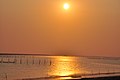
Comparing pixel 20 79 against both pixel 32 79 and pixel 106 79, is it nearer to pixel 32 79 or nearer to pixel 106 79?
pixel 32 79

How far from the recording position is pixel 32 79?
4738 centimetres

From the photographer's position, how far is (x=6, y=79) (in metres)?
48.4

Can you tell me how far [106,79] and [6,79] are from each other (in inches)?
681

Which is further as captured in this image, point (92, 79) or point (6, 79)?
point (6, 79)

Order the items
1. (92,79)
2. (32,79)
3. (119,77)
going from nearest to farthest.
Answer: (92,79) < (119,77) < (32,79)

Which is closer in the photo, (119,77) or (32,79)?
(119,77)

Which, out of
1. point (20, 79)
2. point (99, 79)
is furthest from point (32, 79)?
point (99, 79)

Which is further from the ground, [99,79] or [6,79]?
[6,79]

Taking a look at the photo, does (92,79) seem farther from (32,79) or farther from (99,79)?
(32,79)

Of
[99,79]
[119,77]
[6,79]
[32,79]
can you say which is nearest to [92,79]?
[99,79]

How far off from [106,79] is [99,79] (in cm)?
123

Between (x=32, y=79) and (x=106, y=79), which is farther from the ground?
(x=32, y=79)

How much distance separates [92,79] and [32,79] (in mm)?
12869

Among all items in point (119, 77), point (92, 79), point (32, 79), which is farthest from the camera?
point (32, 79)
